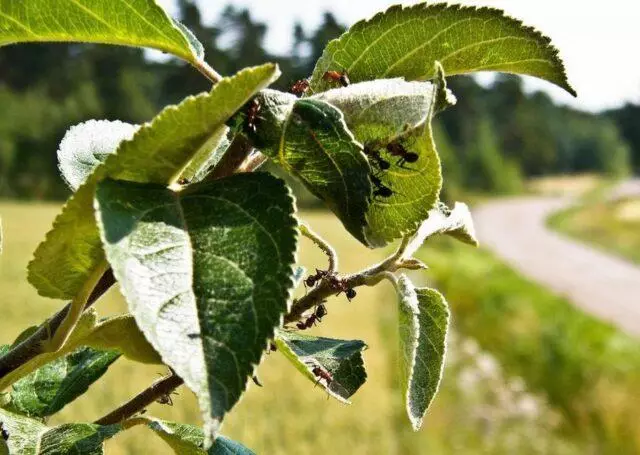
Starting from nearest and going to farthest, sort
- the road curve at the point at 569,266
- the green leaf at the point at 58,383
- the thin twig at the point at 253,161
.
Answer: the thin twig at the point at 253,161 → the green leaf at the point at 58,383 → the road curve at the point at 569,266

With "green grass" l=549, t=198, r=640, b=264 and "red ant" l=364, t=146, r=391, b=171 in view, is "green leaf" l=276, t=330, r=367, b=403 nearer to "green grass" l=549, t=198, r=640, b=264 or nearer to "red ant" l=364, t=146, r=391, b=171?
"red ant" l=364, t=146, r=391, b=171

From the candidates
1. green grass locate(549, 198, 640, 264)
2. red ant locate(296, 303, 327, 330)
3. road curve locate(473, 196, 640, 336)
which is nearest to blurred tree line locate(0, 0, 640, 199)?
road curve locate(473, 196, 640, 336)

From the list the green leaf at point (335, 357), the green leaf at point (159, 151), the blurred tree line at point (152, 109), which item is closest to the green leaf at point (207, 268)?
the green leaf at point (159, 151)

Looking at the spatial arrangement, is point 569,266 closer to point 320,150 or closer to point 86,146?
point 86,146

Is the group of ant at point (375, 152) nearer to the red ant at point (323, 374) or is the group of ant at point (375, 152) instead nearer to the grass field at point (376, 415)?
the red ant at point (323, 374)

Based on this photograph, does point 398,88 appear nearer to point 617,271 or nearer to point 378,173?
point 378,173

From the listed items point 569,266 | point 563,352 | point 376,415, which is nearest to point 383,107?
point 376,415

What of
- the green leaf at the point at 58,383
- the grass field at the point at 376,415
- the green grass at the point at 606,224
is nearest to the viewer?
the green leaf at the point at 58,383

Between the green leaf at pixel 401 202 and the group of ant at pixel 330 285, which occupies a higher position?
the green leaf at pixel 401 202
